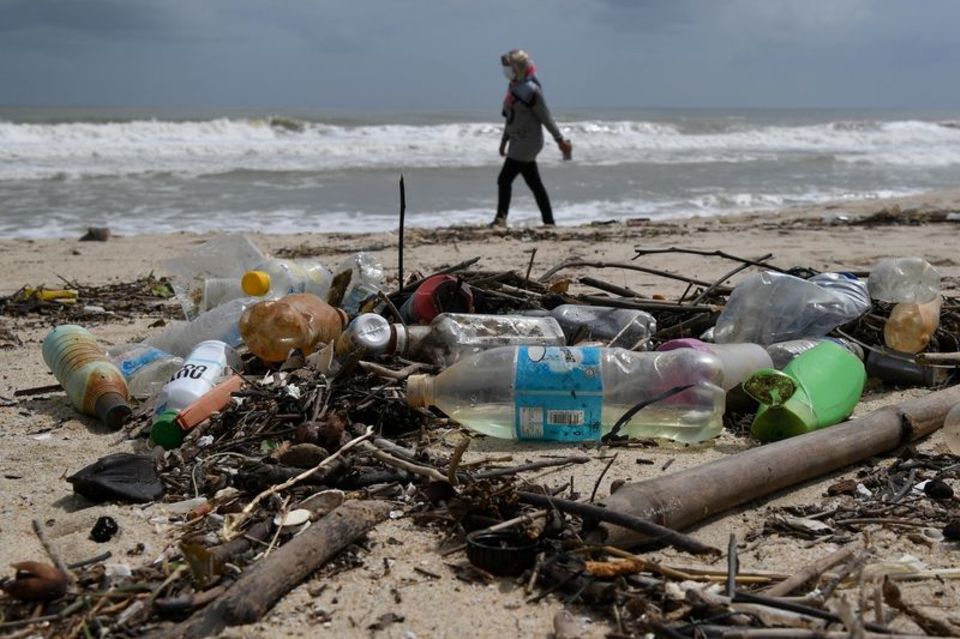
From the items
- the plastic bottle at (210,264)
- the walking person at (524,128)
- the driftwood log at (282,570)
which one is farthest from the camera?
the walking person at (524,128)

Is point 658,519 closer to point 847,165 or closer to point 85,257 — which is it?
point 85,257

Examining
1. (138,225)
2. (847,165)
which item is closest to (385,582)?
(138,225)

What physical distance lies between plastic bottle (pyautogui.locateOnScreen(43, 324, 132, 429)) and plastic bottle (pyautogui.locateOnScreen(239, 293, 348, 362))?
457 mm

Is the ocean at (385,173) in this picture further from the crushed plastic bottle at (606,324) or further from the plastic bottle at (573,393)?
the plastic bottle at (573,393)

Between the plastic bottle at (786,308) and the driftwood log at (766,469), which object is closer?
the driftwood log at (766,469)

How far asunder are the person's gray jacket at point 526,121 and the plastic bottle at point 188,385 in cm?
574

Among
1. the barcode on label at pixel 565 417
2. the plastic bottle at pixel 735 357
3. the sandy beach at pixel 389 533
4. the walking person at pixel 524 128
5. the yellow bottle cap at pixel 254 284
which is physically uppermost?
the walking person at pixel 524 128

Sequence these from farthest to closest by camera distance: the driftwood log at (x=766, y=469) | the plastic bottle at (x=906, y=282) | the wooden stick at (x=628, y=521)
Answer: the plastic bottle at (x=906, y=282)
the driftwood log at (x=766, y=469)
the wooden stick at (x=628, y=521)

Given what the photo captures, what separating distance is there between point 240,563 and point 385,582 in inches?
12.1

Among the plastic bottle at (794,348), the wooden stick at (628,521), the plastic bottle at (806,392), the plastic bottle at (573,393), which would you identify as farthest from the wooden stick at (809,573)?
the plastic bottle at (794,348)

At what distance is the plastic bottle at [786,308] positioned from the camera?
323 centimetres

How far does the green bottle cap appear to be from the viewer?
2656 mm

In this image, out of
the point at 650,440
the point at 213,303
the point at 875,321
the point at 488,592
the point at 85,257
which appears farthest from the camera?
the point at 85,257

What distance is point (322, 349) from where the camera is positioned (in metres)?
3.06
